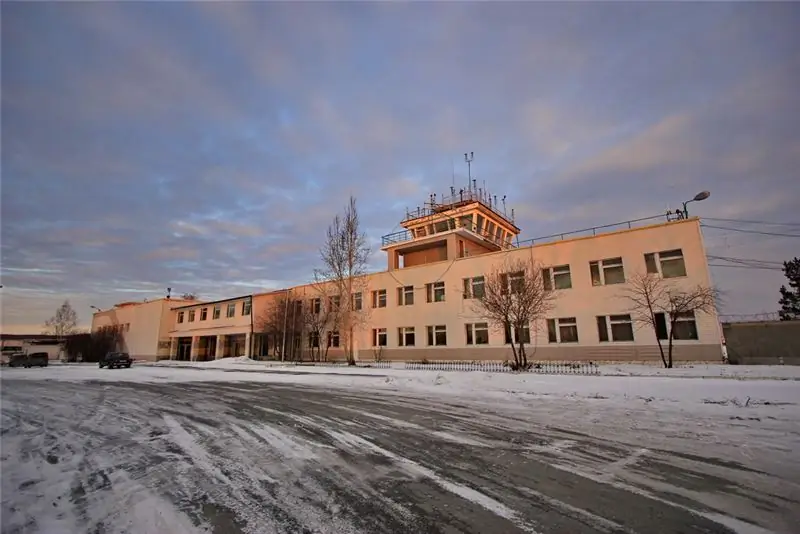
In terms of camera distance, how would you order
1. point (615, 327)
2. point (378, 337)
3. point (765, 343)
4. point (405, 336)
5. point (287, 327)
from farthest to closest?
point (287, 327), point (378, 337), point (405, 336), point (765, 343), point (615, 327)

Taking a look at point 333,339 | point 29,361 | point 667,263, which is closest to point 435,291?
point 333,339

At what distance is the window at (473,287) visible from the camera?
31903 mm

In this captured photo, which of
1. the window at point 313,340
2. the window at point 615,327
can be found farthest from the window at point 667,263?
the window at point 313,340

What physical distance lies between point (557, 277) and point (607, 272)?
3247 mm

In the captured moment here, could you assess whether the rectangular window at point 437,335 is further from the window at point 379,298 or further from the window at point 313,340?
the window at point 313,340

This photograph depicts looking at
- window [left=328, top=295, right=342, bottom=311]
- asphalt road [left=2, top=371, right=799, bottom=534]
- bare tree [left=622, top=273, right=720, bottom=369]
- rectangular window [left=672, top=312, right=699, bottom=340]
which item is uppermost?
window [left=328, top=295, right=342, bottom=311]

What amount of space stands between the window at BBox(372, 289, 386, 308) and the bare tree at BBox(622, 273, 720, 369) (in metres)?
20.5

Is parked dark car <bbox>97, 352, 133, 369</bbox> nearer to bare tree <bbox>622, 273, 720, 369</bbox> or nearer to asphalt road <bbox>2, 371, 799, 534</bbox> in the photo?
asphalt road <bbox>2, 371, 799, 534</bbox>

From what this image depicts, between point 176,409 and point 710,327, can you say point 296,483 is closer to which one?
point 176,409

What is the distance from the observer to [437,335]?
33.8 meters

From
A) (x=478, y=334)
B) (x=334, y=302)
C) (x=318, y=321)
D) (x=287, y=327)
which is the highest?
(x=334, y=302)

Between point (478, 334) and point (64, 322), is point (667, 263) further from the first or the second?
point (64, 322)

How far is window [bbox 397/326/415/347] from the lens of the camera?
35.4m

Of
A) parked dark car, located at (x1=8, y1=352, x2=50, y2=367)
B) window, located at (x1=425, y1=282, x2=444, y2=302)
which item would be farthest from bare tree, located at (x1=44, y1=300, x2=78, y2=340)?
window, located at (x1=425, y1=282, x2=444, y2=302)
